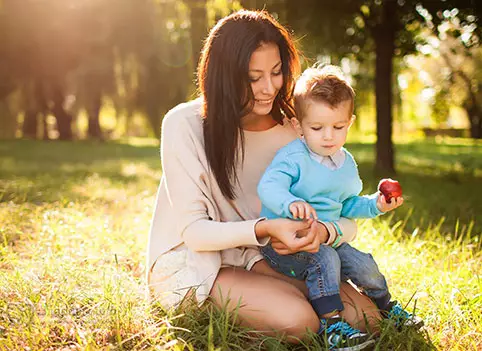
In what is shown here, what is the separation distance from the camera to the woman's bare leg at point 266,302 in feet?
9.09

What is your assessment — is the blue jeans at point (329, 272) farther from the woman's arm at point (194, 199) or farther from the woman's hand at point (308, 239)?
the woman's arm at point (194, 199)

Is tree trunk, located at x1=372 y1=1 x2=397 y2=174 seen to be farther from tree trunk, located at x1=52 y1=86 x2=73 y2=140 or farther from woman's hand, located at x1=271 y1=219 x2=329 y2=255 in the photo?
tree trunk, located at x1=52 y1=86 x2=73 y2=140

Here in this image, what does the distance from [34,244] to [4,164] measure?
8.82 meters

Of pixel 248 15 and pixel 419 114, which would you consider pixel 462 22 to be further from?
pixel 419 114

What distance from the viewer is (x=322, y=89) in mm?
2877

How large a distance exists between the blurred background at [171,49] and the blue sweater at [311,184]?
4.42m

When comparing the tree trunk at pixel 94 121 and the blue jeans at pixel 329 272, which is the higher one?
the blue jeans at pixel 329 272

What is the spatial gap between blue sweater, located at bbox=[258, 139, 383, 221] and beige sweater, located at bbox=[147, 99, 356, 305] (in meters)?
0.12

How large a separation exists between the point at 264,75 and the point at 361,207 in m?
0.82

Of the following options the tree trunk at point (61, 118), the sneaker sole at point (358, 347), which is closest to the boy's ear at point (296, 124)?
the sneaker sole at point (358, 347)

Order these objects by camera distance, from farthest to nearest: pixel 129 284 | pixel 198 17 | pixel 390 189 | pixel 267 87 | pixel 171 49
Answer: pixel 171 49 < pixel 198 17 < pixel 129 284 < pixel 267 87 < pixel 390 189

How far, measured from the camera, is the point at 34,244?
439 centimetres

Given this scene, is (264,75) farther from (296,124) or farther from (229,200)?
(229,200)

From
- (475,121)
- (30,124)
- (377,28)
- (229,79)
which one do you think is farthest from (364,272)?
(475,121)
